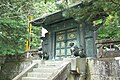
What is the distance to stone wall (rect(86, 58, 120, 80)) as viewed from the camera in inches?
317

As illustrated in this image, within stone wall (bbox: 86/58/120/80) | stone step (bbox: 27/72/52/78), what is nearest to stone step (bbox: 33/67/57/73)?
stone step (bbox: 27/72/52/78)

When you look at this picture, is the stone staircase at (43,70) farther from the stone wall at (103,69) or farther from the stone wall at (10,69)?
the stone wall at (10,69)

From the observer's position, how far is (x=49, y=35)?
13641 mm

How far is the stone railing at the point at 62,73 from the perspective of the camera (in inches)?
345

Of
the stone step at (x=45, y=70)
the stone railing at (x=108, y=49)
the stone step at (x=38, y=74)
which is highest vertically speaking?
the stone railing at (x=108, y=49)

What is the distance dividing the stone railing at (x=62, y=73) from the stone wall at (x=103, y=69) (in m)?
0.85

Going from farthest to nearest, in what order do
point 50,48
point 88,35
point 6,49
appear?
point 50,48, point 6,49, point 88,35

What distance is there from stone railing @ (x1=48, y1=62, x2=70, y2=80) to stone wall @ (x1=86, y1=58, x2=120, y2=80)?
85 cm

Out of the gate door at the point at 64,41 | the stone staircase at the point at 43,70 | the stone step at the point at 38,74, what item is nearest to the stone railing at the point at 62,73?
the stone staircase at the point at 43,70

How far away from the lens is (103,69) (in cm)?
847

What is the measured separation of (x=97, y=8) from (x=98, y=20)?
373cm

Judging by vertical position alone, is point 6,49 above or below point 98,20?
below

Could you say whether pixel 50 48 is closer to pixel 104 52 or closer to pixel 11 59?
pixel 11 59

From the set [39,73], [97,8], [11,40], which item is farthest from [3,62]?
[97,8]
